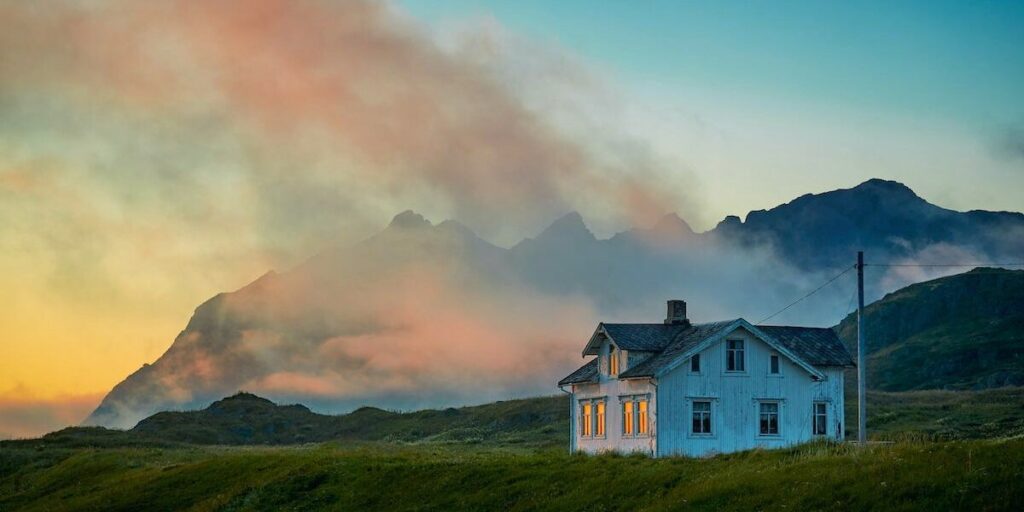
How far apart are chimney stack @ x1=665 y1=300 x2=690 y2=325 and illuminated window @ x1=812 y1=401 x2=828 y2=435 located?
8.70 metres

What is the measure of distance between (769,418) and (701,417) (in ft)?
13.2

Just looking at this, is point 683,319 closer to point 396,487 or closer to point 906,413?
point 396,487

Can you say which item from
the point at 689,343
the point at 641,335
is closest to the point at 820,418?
the point at 689,343

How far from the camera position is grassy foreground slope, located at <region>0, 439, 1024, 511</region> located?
29.3m

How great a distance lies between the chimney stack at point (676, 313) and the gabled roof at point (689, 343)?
0.61 metres

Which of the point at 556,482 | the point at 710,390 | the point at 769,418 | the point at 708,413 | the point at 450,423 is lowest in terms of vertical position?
the point at 556,482

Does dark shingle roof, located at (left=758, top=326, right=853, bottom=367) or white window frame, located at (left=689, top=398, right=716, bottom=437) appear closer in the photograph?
white window frame, located at (left=689, top=398, right=716, bottom=437)

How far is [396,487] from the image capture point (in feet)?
161

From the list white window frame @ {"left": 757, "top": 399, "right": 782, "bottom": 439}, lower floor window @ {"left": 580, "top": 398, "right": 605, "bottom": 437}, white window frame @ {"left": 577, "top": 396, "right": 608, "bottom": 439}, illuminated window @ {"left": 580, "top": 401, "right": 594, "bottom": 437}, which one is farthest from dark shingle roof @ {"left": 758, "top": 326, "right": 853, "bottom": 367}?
illuminated window @ {"left": 580, "top": 401, "right": 594, "bottom": 437}

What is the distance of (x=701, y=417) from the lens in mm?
58219

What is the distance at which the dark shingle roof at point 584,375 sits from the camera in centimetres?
6506

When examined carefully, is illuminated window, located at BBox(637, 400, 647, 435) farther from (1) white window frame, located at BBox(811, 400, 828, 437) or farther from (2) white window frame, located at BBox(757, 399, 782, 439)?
(1) white window frame, located at BBox(811, 400, 828, 437)

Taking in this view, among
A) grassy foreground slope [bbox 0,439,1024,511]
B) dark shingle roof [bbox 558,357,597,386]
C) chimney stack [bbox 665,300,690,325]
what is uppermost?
chimney stack [bbox 665,300,690,325]

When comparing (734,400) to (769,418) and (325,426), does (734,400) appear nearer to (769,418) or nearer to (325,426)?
(769,418)
